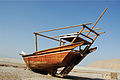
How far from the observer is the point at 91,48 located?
10.6 metres

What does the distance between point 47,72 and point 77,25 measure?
4970 millimetres

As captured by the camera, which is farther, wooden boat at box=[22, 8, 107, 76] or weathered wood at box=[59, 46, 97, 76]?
weathered wood at box=[59, 46, 97, 76]

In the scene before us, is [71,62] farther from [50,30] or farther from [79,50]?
[50,30]

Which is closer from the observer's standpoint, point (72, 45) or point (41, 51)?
point (72, 45)

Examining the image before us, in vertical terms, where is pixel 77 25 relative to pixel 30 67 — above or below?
above

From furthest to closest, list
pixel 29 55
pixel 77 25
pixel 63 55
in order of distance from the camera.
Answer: pixel 29 55 < pixel 63 55 < pixel 77 25

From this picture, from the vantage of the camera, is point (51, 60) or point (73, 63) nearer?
point (51, 60)

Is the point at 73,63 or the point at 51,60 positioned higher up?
the point at 51,60

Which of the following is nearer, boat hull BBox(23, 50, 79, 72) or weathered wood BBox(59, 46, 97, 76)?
boat hull BBox(23, 50, 79, 72)

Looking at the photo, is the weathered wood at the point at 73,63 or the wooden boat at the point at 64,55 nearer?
the wooden boat at the point at 64,55

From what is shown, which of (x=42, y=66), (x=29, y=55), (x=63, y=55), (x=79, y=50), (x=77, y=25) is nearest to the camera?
Result: (x=77, y=25)

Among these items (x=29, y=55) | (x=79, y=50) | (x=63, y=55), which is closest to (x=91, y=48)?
(x=79, y=50)

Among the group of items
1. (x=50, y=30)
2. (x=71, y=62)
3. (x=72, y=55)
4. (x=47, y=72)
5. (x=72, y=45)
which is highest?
(x=50, y=30)

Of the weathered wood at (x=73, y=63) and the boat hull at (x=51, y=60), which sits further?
the weathered wood at (x=73, y=63)
